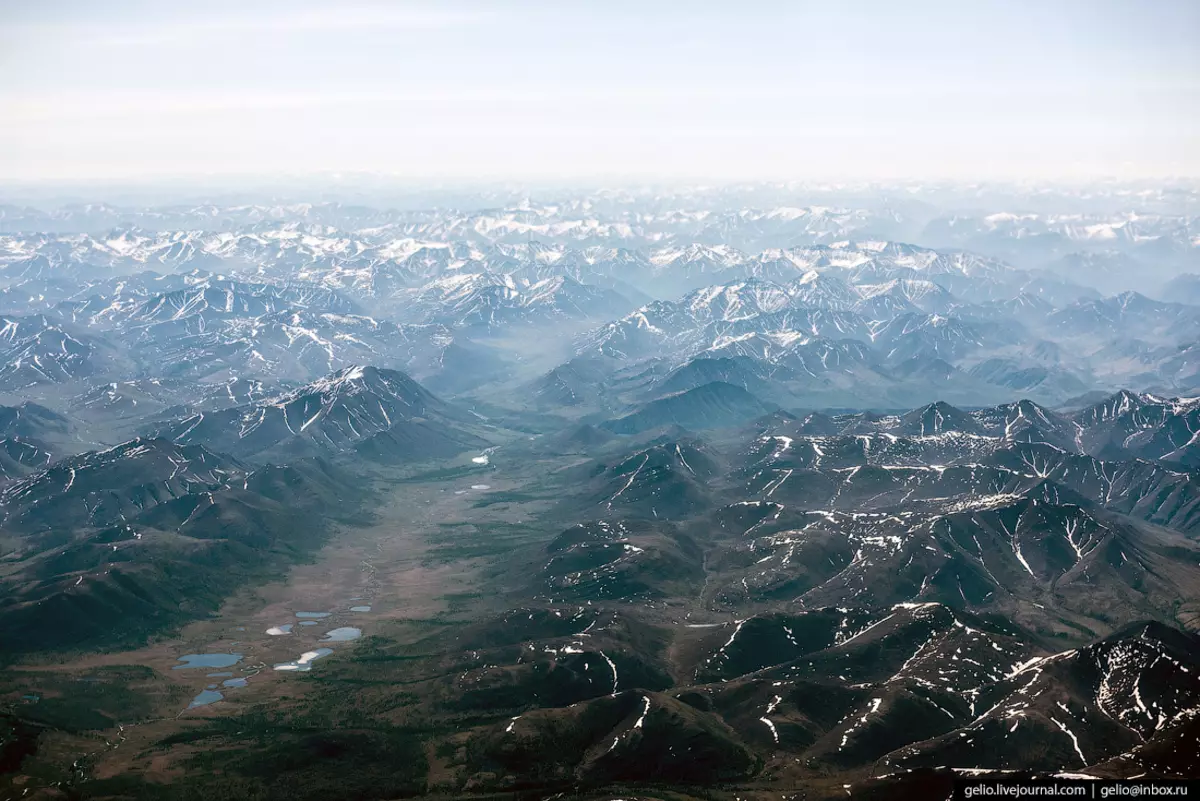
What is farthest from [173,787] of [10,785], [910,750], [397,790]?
[910,750]

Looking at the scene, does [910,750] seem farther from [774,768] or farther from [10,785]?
[10,785]

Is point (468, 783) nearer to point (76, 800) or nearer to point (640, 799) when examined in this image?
point (640, 799)

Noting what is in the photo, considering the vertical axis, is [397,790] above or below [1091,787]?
below

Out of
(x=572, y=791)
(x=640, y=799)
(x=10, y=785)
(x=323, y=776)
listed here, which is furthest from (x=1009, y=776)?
(x=10, y=785)

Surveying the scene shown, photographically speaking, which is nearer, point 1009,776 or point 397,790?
point 1009,776

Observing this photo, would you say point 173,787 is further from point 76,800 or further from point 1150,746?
point 1150,746

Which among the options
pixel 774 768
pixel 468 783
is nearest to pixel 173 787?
pixel 468 783

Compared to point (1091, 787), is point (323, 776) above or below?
below

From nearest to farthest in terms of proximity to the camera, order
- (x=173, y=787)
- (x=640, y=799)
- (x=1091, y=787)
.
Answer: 1. (x=1091, y=787)
2. (x=640, y=799)
3. (x=173, y=787)

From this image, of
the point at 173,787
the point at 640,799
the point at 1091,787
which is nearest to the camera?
the point at 1091,787
